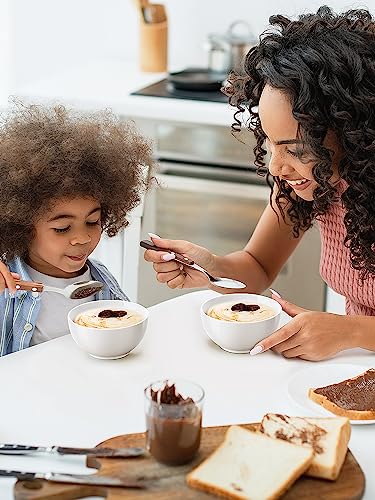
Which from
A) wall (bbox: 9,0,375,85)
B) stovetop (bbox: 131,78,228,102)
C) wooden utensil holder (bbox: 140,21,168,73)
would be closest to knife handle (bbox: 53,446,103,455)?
stovetop (bbox: 131,78,228,102)

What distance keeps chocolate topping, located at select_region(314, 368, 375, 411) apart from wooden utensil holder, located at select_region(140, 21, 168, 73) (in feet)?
7.48

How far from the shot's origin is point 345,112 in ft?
5.69

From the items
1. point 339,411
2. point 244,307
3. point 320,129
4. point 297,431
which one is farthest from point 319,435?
point 320,129

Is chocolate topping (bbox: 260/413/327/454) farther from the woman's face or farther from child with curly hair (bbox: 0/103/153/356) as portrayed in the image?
child with curly hair (bbox: 0/103/153/356)

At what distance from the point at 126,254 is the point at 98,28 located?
75.9 inches

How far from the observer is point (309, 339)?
174cm

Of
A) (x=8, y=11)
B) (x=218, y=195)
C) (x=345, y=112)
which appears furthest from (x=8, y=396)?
(x=8, y=11)

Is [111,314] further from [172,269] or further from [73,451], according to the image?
[73,451]

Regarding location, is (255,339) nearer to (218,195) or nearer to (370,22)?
(370,22)

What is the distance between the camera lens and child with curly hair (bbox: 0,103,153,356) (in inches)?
76.8

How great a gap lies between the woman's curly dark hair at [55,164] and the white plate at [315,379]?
2.03ft

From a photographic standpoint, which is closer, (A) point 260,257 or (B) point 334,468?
(B) point 334,468

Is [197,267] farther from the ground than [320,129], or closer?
closer

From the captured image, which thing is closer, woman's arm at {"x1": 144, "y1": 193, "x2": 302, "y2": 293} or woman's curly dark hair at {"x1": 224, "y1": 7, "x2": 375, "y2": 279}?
woman's curly dark hair at {"x1": 224, "y1": 7, "x2": 375, "y2": 279}
